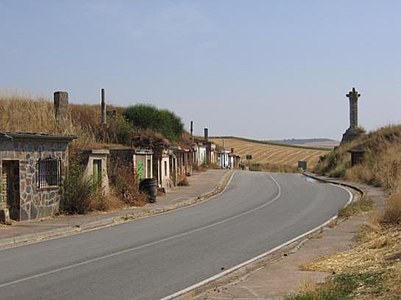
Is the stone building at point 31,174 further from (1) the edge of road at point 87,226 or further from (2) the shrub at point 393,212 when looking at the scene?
(2) the shrub at point 393,212

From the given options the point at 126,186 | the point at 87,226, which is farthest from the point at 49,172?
the point at 126,186

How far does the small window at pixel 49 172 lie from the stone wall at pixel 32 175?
17 centimetres

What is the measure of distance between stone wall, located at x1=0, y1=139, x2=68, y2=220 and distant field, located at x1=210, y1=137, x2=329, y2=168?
8200 cm

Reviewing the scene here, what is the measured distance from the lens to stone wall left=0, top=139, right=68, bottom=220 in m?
24.9

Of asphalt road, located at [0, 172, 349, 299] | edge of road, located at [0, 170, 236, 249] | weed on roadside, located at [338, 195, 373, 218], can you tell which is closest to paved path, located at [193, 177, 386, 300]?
asphalt road, located at [0, 172, 349, 299]

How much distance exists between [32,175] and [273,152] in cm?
10945

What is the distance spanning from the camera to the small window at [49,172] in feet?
87.8

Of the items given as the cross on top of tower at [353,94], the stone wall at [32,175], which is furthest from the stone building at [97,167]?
the cross on top of tower at [353,94]

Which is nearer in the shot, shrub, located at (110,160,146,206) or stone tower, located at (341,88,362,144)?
shrub, located at (110,160,146,206)

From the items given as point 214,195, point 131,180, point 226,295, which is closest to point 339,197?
point 214,195

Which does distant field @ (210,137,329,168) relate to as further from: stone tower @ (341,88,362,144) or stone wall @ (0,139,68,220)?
stone wall @ (0,139,68,220)

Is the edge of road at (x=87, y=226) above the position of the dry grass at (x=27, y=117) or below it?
below

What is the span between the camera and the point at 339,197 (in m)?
38.8

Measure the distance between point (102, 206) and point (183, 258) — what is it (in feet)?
47.0
